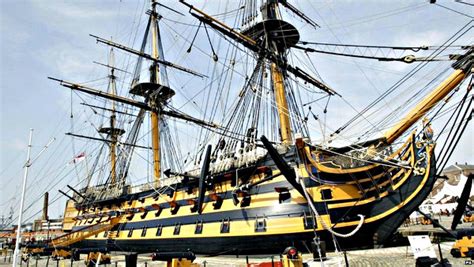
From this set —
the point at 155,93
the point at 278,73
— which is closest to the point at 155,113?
the point at 155,93

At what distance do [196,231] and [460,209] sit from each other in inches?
445

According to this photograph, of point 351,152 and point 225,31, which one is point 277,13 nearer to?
point 225,31

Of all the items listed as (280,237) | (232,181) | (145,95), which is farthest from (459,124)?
(145,95)

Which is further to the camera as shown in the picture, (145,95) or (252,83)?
(145,95)

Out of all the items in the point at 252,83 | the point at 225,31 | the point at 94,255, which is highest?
the point at 225,31

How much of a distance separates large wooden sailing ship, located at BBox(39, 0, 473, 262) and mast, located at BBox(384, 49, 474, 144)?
0.11ft

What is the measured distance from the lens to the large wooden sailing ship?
37.9 feet

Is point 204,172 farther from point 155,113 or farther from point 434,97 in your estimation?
point 155,113

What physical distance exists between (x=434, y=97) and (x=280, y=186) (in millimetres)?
6617

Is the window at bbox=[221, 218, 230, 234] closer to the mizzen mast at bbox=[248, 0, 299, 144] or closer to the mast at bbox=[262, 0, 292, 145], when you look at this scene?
the mast at bbox=[262, 0, 292, 145]

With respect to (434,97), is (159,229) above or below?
below

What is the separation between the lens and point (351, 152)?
12.8 m

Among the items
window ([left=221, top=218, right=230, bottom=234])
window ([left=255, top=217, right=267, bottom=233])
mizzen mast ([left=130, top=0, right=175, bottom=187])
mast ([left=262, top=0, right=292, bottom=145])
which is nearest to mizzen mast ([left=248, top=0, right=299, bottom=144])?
mast ([left=262, top=0, right=292, bottom=145])

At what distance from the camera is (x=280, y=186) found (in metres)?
13.3
